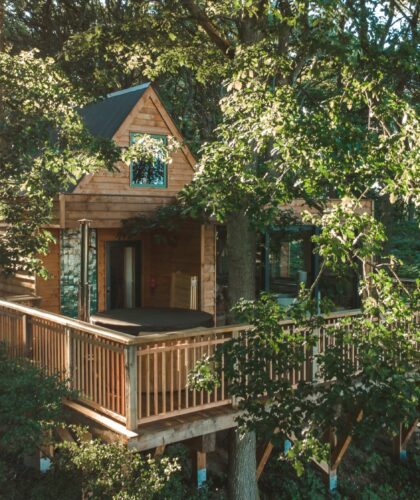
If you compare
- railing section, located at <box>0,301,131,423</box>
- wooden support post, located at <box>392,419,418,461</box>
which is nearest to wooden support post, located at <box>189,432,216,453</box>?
railing section, located at <box>0,301,131,423</box>

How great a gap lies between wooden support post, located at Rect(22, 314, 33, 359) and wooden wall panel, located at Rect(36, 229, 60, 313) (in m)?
3.59

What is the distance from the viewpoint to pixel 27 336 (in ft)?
29.2

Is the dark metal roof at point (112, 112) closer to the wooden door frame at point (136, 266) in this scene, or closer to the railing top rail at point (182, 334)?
the wooden door frame at point (136, 266)

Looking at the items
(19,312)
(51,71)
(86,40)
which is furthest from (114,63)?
(19,312)

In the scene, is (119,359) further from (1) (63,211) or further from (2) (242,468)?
(1) (63,211)

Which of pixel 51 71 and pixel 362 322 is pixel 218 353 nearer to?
pixel 362 322

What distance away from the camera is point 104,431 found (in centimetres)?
723

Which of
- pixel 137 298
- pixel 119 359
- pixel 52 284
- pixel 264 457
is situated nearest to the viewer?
pixel 119 359

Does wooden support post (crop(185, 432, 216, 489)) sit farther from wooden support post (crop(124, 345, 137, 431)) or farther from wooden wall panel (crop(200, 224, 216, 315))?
wooden wall panel (crop(200, 224, 216, 315))

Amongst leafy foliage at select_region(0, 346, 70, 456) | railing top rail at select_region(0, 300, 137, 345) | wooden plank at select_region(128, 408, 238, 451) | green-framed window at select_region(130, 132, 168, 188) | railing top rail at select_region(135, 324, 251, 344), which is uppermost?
green-framed window at select_region(130, 132, 168, 188)

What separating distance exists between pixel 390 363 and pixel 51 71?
21.1 ft

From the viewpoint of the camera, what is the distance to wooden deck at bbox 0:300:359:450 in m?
6.92

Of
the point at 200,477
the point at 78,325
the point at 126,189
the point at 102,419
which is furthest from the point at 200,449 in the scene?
the point at 126,189

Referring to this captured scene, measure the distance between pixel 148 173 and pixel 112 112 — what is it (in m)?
1.86
